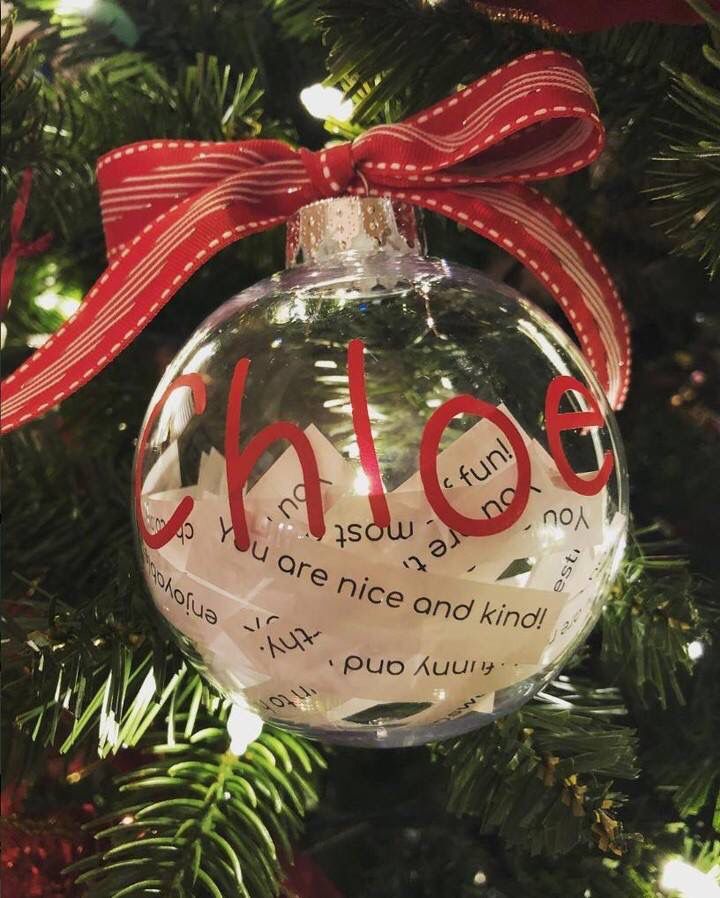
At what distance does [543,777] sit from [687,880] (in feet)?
0.31

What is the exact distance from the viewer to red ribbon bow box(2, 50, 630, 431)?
404 millimetres

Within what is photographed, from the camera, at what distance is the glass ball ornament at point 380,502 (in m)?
0.33

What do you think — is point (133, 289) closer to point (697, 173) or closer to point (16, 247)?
point (16, 247)

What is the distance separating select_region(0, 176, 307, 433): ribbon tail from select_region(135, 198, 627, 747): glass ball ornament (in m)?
0.06

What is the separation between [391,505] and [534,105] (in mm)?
206

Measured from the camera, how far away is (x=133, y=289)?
17.3 inches

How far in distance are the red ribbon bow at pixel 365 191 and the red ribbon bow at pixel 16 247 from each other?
0.43ft

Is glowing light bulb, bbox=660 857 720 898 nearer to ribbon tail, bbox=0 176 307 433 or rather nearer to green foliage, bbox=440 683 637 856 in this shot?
green foliage, bbox=440 683 637 856

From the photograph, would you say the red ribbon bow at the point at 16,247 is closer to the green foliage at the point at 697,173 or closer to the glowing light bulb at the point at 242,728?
the glowing light bulb at the point at 242,728

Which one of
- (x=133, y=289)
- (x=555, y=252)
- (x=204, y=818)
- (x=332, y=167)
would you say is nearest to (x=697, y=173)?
(x=555, y=252)

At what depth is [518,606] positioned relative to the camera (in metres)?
0.35

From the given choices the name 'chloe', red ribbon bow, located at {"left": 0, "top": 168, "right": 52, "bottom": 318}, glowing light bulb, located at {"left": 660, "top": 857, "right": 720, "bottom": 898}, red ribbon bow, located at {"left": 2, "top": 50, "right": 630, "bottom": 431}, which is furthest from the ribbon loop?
glowing light bulb, located at {"left": 660, "top": 857, "right": 720, "bottom": 898}

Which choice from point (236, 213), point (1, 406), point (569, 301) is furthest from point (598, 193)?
point (1, 406)

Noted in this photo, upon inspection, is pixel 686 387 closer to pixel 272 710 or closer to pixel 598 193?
pixel 598 193
